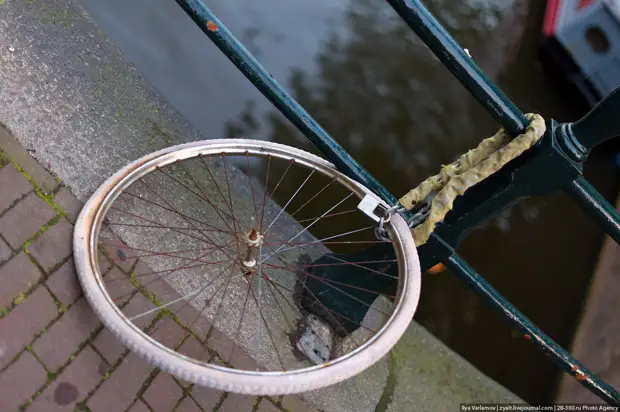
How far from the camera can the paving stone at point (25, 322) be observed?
194 centimetres

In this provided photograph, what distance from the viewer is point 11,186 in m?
2.11

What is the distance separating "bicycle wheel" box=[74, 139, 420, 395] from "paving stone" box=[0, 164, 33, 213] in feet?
1.23

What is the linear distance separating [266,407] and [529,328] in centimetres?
131

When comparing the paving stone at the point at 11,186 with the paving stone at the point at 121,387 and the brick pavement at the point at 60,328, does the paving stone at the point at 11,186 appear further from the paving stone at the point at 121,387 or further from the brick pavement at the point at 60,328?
the paving stone at the point at 121,387

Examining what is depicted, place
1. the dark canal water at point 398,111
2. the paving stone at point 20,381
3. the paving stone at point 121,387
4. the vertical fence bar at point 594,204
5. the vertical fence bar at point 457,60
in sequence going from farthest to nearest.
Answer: the dark canal water at point 398,111, the paving stone at point 121,387, the paving stone at point 20,381, the vertical fence bar at point 594,204, the vertical fence bar at point 457,60

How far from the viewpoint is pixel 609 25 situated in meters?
4.50

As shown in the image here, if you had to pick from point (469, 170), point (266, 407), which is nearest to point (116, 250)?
point (266, 407)

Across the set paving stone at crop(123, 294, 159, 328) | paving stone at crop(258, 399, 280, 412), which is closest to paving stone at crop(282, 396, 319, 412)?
paving stone at crop(258, 399, 280, 412)

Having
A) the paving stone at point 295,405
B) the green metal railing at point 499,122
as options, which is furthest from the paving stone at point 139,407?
the green metal railing at point 499,122

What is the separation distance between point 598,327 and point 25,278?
4106 millimetres

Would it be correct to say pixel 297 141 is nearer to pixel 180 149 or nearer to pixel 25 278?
pixel 180 149

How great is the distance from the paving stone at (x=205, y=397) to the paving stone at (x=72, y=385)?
1.36 feet

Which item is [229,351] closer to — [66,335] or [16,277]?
[66,335]

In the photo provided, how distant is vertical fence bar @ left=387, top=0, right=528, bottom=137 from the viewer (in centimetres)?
157
